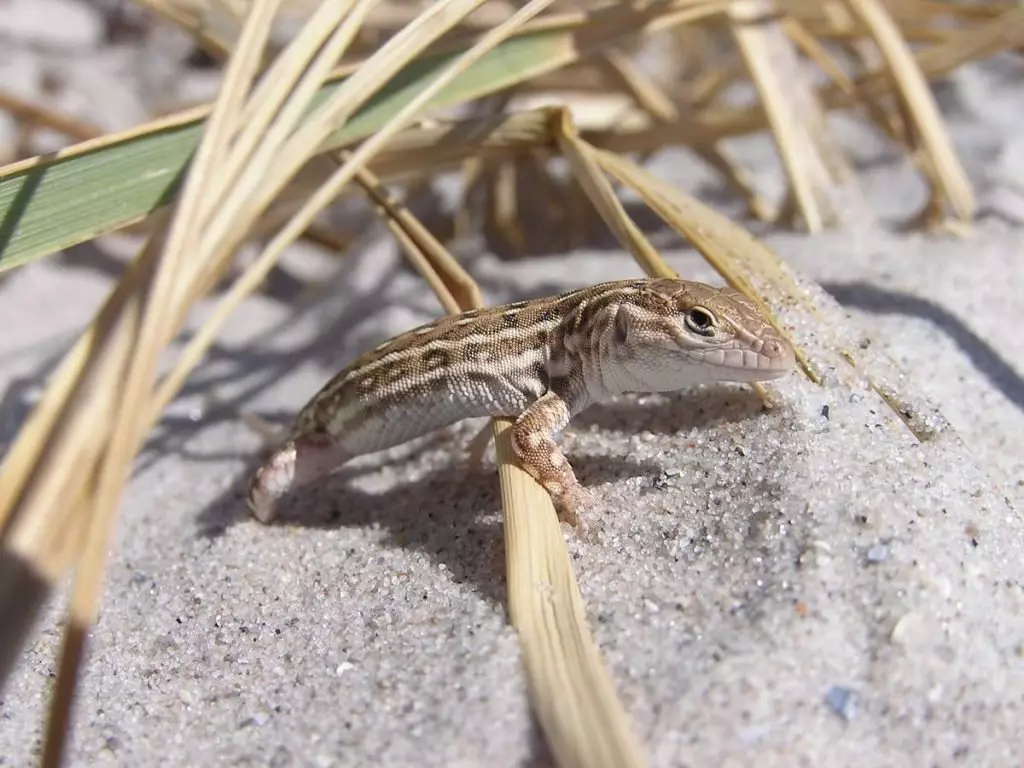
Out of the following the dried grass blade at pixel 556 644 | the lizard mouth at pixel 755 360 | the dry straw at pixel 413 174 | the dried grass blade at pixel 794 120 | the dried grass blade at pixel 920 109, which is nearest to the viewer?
the dry straw at pixel 413 174

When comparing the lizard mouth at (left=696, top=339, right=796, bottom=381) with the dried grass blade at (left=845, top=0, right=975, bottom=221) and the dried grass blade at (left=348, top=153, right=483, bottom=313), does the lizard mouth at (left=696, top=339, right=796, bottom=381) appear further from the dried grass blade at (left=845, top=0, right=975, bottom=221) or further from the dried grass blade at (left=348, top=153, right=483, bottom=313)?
the dried grass blade at (left=845, top=0, right=975, bottom=221)

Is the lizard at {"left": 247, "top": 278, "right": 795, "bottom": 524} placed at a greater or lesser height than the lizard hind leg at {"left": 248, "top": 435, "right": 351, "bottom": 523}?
greater

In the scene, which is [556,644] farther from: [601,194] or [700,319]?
[601,194]

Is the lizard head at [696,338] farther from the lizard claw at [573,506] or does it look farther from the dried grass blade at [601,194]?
the lizard claw at [573,506]

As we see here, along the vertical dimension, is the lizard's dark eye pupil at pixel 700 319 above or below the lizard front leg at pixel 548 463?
above

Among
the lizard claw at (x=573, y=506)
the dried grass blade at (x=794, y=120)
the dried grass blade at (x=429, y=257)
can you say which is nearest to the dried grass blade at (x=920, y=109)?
the dried grass blade at (x=794, y=120)

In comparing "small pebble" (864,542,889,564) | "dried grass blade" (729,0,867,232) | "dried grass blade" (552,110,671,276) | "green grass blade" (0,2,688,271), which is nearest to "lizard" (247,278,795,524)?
"dried grass blade" (552,110,671,276)

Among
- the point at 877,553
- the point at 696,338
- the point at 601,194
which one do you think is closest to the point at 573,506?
the point at 696,338
